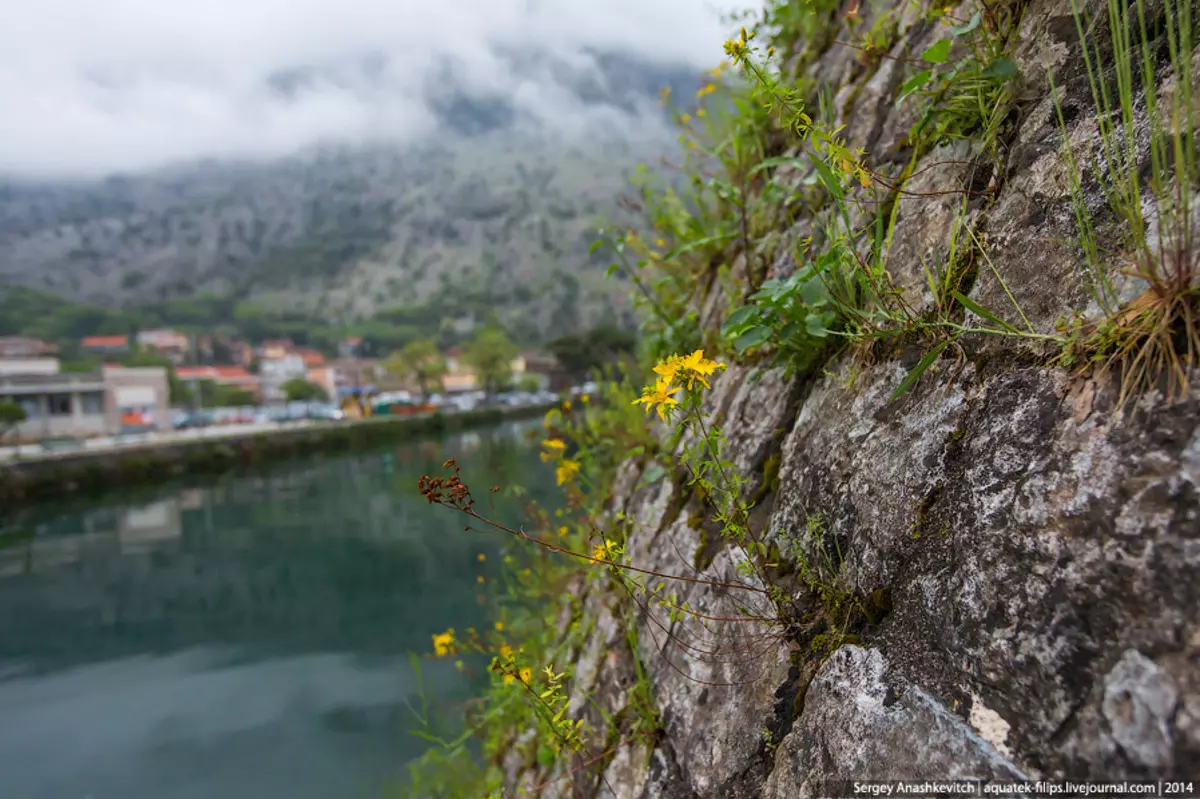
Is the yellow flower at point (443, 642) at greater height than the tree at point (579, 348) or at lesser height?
lesser

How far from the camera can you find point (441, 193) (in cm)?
18500

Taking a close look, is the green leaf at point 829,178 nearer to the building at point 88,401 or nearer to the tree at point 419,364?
the building at point 88,401

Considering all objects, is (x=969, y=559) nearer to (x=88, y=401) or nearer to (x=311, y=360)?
(x=88, y=401)

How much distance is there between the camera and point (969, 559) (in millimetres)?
1163

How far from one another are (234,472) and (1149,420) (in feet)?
96.6

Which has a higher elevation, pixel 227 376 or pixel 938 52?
pixel 938 52

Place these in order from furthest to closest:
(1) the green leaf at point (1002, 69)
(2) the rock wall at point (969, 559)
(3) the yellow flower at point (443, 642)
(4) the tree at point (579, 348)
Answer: (4) the tree at point (579, 348) < (3) the yellow flower at point (443, 642) < (1) the green leaf at point (1002, 69) < (2) the rock wall at point (969, 559)

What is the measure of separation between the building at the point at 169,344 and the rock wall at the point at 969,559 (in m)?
101

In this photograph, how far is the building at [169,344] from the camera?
84.8 m

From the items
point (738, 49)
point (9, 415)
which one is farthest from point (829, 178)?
point (9, 415)

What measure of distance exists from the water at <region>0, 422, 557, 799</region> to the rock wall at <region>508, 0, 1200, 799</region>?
491 cm

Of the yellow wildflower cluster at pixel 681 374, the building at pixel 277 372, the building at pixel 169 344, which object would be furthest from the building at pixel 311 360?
the yellow wildflower cluster at pixel 681 374

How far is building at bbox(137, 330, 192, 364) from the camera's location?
3337 inches

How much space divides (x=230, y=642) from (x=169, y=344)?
319ft
